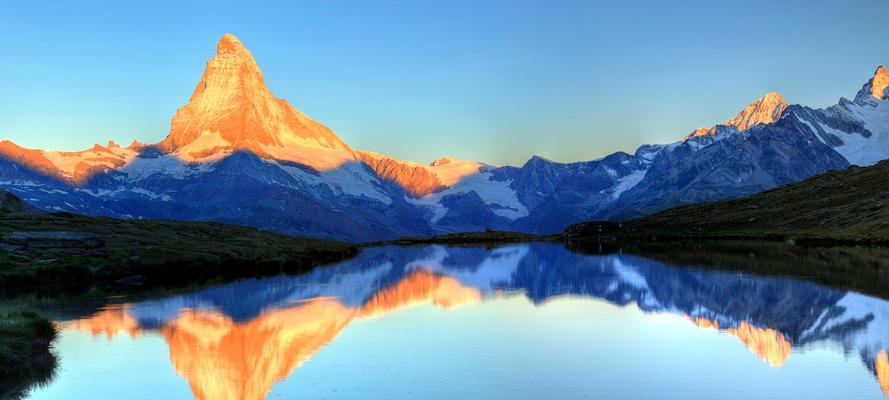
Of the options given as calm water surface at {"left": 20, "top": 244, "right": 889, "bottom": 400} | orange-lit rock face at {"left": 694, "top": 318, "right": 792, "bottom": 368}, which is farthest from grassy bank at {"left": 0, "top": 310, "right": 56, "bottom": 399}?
orange-lit rock face at {"left": 694, "top": 318, "right": 792, "bottom": 368}

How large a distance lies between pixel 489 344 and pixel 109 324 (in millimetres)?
25947

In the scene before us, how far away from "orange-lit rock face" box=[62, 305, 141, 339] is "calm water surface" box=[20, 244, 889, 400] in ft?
0.44

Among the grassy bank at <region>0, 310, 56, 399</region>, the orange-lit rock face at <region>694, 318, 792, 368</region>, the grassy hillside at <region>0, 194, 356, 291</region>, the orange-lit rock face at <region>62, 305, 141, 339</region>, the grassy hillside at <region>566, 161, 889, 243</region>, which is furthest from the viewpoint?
the grassy hillside at <region>566, 161, 889, 243</region>

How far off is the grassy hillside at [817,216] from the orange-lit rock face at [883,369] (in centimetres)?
8027

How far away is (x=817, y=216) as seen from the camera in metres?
148

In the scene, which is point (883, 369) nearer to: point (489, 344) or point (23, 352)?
point (489, 344)

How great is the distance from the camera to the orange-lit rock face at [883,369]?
2654 cm

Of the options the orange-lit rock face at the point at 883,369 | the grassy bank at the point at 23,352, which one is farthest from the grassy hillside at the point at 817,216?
the grassy bank at the point at 23,352

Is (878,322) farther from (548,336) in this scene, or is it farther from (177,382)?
(177,382)

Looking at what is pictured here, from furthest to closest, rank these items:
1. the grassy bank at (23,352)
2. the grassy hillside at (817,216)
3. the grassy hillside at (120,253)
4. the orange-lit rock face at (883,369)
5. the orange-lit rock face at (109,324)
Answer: the grassy hillside at (817,216), the grassy hillside at (120,253), the orange-lit rock face at (109,324), the grassy bank at (23,352), the orange-lit rock face at (883,369)

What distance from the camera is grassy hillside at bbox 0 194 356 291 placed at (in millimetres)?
73500

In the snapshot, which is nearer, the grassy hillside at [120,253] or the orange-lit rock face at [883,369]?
the orange-lit rock face at [883,369]

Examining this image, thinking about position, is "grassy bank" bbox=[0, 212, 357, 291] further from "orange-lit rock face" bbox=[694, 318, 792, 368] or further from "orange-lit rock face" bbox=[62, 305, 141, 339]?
"orange-lit rock face" bbox=[694, 318, 792, 368]

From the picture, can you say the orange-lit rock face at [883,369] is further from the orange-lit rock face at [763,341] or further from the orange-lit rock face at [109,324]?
the orange-lit rock face at [109,324]
